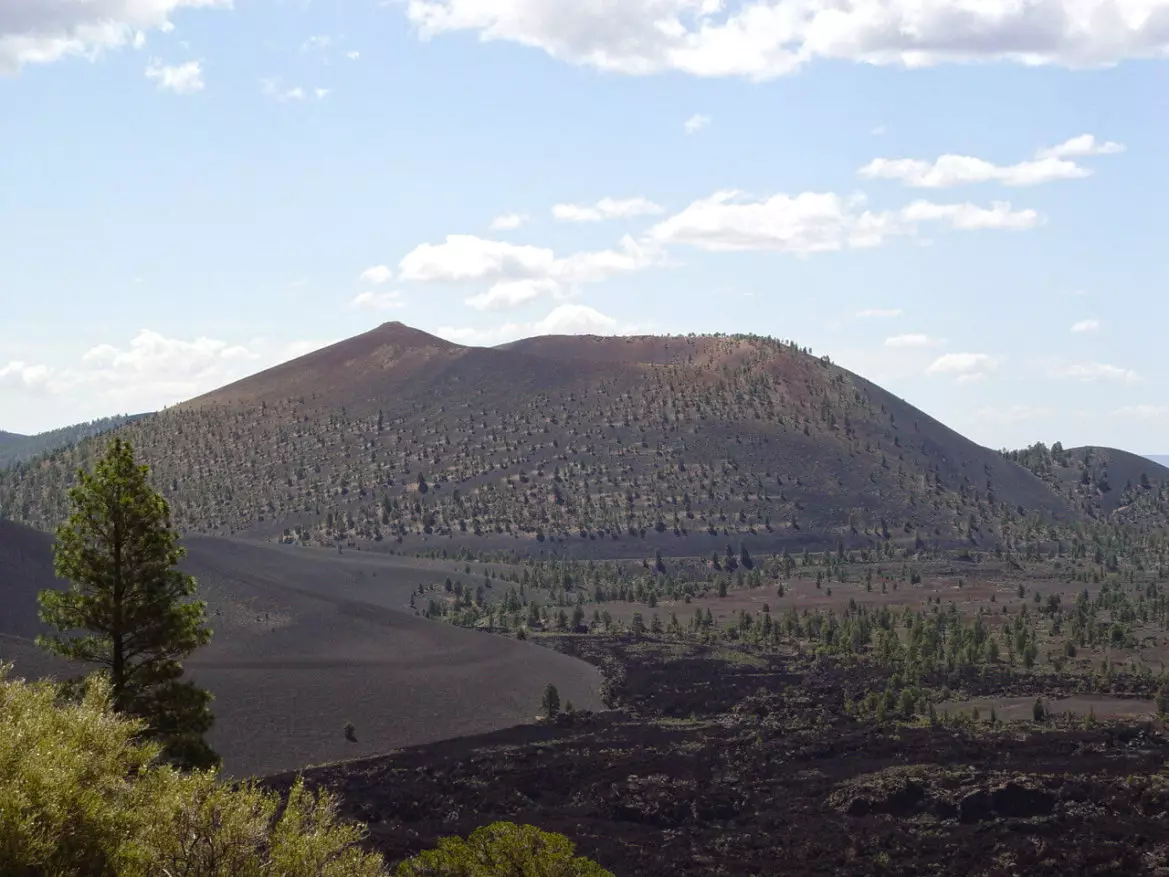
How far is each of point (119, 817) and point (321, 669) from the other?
5052 centimetres

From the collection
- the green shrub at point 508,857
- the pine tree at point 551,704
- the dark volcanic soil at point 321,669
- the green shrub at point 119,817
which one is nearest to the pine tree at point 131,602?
the green shrub at point 508,857

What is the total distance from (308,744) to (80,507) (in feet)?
94.0

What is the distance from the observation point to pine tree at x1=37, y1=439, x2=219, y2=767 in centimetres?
2531

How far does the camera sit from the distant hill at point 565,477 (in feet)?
503

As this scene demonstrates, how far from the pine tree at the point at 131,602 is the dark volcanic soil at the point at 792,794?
12.8 meters

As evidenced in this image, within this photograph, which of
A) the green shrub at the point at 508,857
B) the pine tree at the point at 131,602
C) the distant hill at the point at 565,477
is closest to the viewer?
the green shrub at the point at 508,857

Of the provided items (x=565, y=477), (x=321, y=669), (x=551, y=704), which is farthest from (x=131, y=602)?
(x=565, y=477)

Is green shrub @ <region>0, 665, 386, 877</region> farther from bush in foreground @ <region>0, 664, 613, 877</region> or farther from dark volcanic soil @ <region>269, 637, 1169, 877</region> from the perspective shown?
dark volcanic soil @ <region>269, 637, 1169, 877</region>

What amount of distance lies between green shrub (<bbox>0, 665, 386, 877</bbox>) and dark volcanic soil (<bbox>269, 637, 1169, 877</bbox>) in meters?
22.7

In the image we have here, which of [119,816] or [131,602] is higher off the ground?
[131,602]

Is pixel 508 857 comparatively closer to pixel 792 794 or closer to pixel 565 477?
pixel 792 794

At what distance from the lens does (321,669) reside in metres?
62.9

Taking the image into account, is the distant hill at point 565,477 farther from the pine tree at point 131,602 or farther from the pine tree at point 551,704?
the pine tree at point 131,602

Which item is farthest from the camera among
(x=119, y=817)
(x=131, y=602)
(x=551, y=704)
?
(x=551, y=704)
